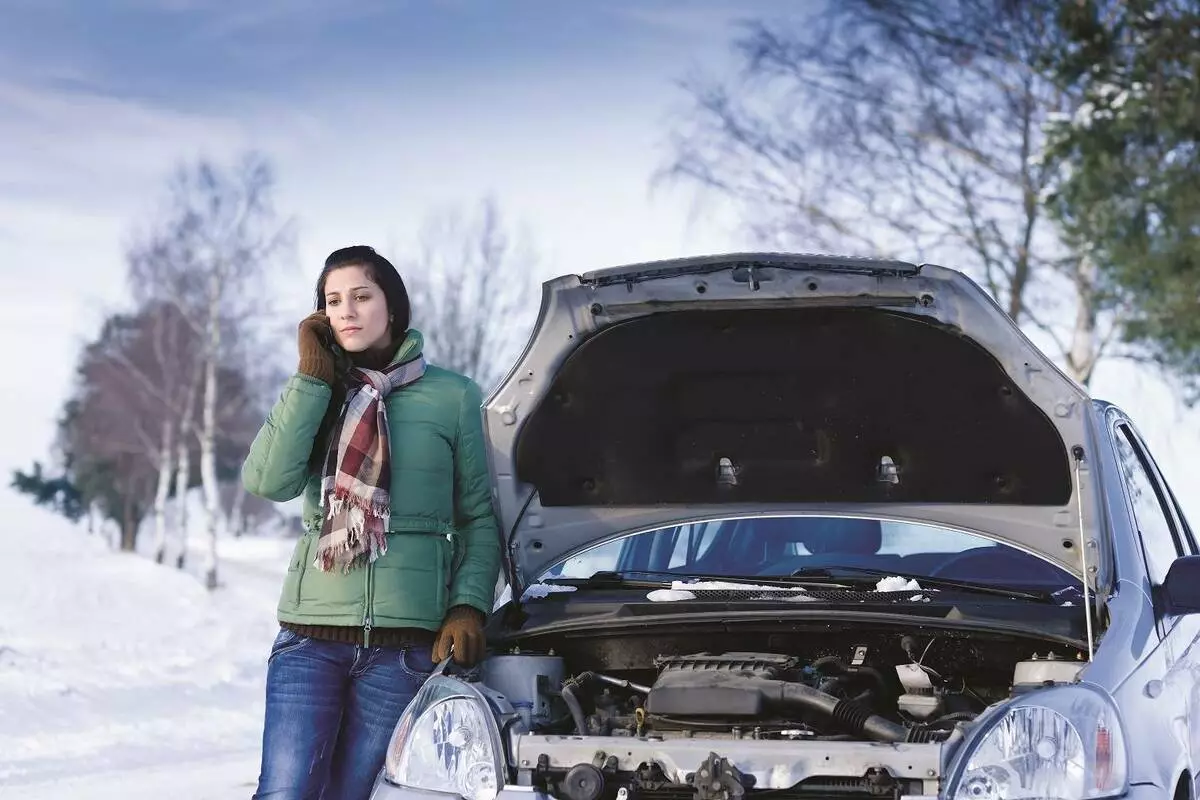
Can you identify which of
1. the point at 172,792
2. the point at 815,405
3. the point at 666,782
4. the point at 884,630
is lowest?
the point at 172,792

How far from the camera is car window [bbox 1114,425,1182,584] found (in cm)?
433

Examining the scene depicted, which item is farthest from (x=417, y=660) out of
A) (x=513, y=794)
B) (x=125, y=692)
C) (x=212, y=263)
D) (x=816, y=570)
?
(x=212, y=263)

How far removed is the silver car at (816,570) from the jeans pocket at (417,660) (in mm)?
173

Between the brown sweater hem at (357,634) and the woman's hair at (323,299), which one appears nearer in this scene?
the brown sweater hem at (357,634)

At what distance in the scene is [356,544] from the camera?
13.1 feet

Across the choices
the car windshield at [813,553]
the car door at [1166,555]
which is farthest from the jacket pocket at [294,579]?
the car door at [1166,555]

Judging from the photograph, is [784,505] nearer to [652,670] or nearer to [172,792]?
[652,670]

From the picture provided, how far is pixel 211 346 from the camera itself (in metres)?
36.7

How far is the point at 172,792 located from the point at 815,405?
15.3 ft

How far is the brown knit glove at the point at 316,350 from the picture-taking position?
13.3 feet

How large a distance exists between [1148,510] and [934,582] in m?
0.76

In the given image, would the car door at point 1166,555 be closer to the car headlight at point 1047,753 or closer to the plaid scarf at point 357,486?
the car headlight at point 1047,753

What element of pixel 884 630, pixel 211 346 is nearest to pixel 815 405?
pixel 884 630

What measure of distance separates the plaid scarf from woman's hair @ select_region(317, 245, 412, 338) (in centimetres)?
26
